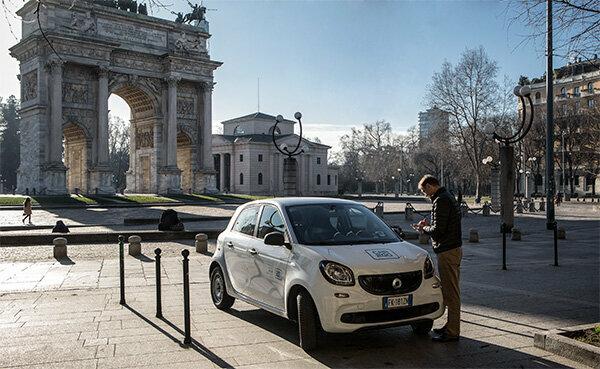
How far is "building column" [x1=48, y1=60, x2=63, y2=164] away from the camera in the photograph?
156 feet

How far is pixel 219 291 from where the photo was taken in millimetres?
8711

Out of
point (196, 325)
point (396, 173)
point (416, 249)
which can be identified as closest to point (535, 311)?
point (416, 249)

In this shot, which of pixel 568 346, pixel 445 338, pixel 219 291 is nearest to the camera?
pixel 568 346

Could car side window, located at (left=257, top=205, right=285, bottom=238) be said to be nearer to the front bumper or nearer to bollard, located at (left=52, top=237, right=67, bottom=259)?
the front bumper

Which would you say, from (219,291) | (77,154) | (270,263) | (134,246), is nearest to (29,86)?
(77,154)

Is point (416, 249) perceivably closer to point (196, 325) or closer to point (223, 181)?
point (196, 325)

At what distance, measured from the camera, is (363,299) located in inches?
241

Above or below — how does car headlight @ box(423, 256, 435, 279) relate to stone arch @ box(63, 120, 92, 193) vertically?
below

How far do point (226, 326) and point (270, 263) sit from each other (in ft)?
3.68

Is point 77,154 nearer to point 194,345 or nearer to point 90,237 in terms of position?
point 90,237

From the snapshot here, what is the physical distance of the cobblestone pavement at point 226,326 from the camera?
6023mm

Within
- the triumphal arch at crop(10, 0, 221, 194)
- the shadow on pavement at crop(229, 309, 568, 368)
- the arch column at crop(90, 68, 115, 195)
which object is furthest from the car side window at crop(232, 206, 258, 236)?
the arch column at crop(90, 68, 115, 195)

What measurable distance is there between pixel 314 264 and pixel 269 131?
96.1 meters

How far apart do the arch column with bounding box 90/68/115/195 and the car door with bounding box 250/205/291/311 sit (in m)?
45.0
